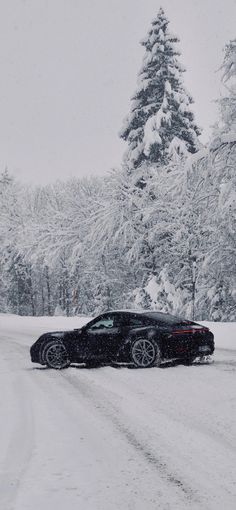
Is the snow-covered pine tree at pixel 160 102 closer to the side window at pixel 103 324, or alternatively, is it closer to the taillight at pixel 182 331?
the side window at pixel 103 324

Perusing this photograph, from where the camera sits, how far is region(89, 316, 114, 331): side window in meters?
11.6

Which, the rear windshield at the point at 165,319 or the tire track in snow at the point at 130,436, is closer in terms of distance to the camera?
the tire track in snow at the point at 130,436

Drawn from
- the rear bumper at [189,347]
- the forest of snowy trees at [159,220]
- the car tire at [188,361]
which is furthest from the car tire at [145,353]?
the forest of snowy trees at [159,220]

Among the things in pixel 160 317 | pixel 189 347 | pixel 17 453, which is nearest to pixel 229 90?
pixel 160 317

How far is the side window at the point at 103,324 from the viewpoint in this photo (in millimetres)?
11580

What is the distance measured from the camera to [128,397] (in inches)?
327

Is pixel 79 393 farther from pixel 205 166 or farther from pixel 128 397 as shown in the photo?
pixel 205 166

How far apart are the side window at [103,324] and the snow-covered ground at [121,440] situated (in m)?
1.22

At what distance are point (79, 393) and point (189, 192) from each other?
53.9 ft

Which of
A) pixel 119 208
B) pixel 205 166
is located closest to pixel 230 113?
pixel 205 166

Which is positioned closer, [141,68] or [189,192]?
[189,192]

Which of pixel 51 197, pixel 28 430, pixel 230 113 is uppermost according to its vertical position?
pixel 51 197

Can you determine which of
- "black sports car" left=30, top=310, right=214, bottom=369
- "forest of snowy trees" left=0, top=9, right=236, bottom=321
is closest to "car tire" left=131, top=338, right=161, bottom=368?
"black sports car" left=30, top=310, right=214, bottom=369

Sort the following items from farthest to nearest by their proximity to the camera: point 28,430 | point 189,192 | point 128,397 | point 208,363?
point 189,192, point 208,363, point 128,397, point 28,430
